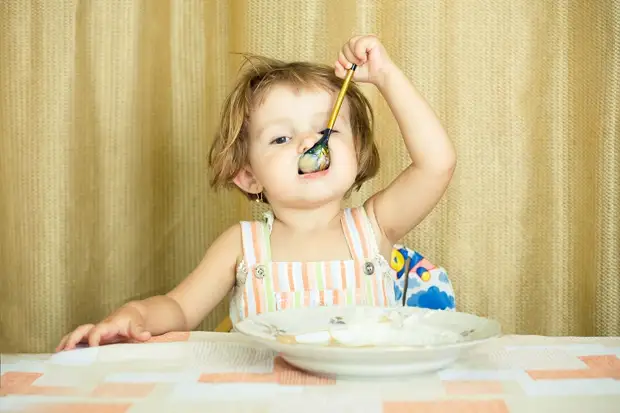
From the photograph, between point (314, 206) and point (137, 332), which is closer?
point (137, 332)

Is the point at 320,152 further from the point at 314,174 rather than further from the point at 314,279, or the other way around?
the point at 314,279

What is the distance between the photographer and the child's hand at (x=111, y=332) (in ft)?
3.09

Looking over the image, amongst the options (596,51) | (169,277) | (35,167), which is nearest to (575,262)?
(596,51)

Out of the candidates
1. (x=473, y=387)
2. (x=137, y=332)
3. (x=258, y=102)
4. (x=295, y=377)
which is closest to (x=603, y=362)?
(x=473, y=387)

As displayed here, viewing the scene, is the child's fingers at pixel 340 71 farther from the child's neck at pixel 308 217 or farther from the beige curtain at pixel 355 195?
the beige curtain at pixel 355 195

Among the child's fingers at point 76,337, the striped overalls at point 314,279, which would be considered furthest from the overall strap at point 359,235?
the child's fingers at point 76,337

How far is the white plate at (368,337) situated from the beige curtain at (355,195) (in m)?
0.68

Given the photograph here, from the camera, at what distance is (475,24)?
1517 millimetres

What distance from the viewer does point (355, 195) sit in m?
1.56

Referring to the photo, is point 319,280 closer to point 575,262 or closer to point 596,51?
point 575,262

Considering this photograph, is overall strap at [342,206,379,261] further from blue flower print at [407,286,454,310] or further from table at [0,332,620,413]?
table at [0,332,620,413]

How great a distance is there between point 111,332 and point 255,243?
33 centimetres

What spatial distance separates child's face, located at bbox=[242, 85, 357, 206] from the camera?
1.18 m

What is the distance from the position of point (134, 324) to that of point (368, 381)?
0.44 m
